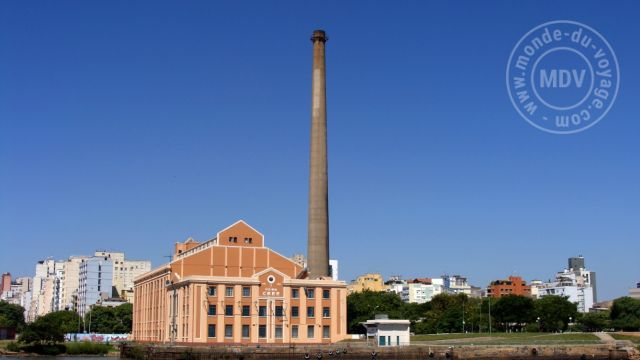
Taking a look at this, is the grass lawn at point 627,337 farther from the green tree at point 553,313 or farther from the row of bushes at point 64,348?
the row of bushes at point 64,348

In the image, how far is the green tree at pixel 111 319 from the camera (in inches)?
6321

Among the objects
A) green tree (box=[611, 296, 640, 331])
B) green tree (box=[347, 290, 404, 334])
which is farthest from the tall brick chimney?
green tree (box=[611, 296, 640, 331])

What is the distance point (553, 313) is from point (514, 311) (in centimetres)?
698

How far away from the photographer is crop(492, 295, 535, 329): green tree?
5546 inches

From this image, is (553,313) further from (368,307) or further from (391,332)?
(391,332)

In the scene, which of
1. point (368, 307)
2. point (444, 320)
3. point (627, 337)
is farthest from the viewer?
point (444, 320)

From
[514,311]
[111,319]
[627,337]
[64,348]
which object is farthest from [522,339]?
[111,319]

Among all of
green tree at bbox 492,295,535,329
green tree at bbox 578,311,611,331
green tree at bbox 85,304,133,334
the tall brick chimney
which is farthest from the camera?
green tree at bbox 85,304,133,334

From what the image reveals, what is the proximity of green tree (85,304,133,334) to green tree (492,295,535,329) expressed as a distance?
7268 cm

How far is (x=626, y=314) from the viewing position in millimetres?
157875

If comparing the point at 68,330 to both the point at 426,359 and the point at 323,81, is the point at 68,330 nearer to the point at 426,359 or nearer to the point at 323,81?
the point at 323,81

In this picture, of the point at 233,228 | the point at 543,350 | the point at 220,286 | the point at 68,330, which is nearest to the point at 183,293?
the point at 220,286

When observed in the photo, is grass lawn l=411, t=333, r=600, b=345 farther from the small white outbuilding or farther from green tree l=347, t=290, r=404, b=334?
green tree l=347, t=290, r=404, b=334

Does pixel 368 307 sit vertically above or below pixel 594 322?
above
